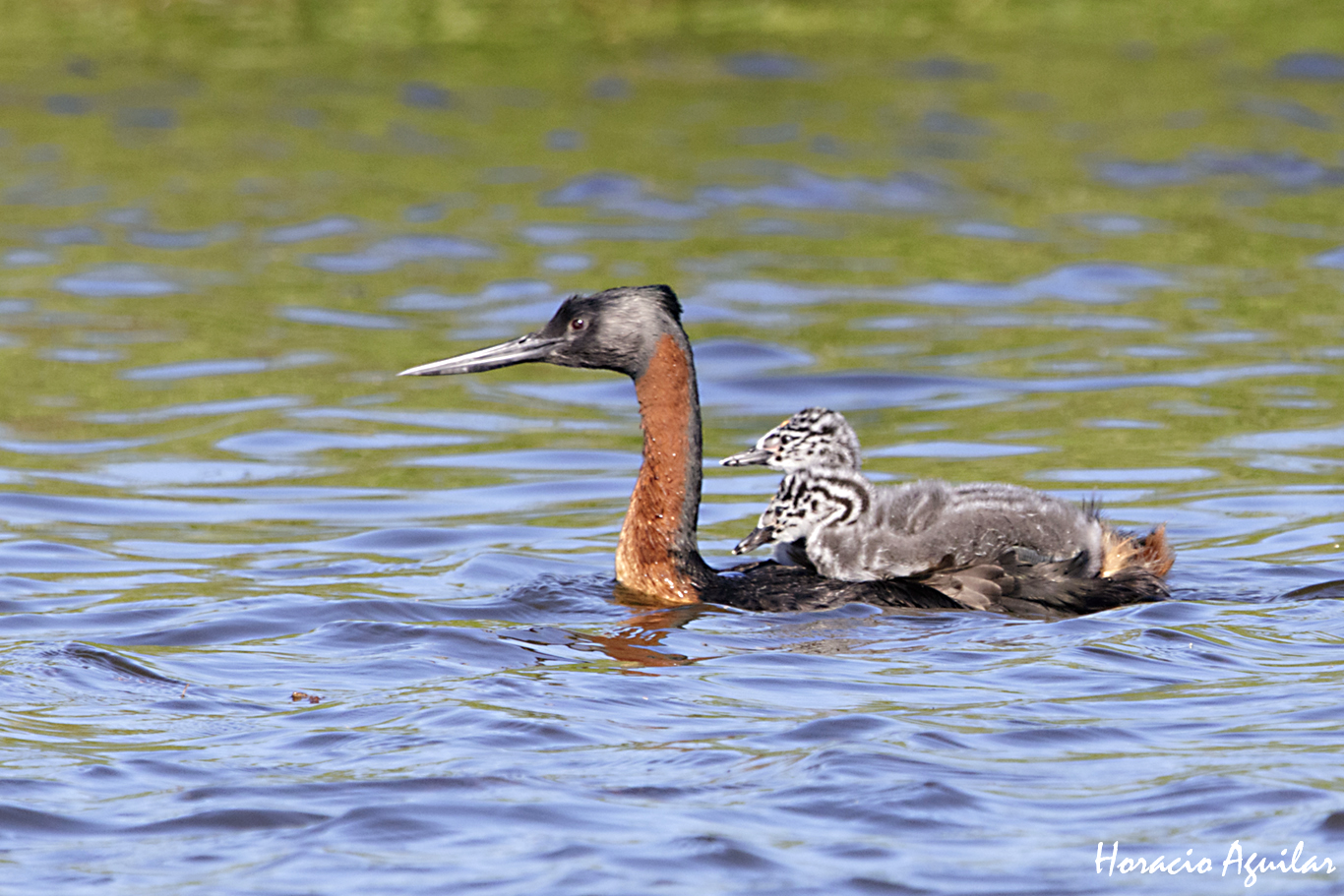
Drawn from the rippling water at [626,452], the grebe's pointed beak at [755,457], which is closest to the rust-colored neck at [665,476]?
the grebe's pointed beak at [755,457]

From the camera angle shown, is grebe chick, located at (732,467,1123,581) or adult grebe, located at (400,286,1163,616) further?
adult grebe, located at (400,286,1163,616)

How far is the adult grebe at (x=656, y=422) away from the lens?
8.98 meters

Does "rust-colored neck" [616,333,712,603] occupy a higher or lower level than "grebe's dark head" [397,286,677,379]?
lower

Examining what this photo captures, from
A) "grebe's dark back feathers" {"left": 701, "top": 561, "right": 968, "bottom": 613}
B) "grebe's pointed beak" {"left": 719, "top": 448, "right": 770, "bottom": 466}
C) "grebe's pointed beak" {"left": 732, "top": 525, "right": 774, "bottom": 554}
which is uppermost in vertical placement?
"grebe's pointed beak" {"left": 719, "top": 448, "right": 770, "bottom": 466}

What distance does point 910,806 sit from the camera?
6.12m

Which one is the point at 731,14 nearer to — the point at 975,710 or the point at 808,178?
the point at 808,178

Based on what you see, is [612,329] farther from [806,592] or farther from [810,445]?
[806,592]

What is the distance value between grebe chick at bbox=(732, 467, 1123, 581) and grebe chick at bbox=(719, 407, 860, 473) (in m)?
0.08

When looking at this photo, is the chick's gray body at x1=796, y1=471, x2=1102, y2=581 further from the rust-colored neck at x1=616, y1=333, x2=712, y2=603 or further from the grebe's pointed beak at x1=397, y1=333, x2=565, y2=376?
the grebe's pointed beak at x1=397, y1=333, x2=565, y2=376

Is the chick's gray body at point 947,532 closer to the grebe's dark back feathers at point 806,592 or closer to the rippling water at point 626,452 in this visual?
the grebe's dark back feathers at point 806,592

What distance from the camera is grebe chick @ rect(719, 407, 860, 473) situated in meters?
9.20
